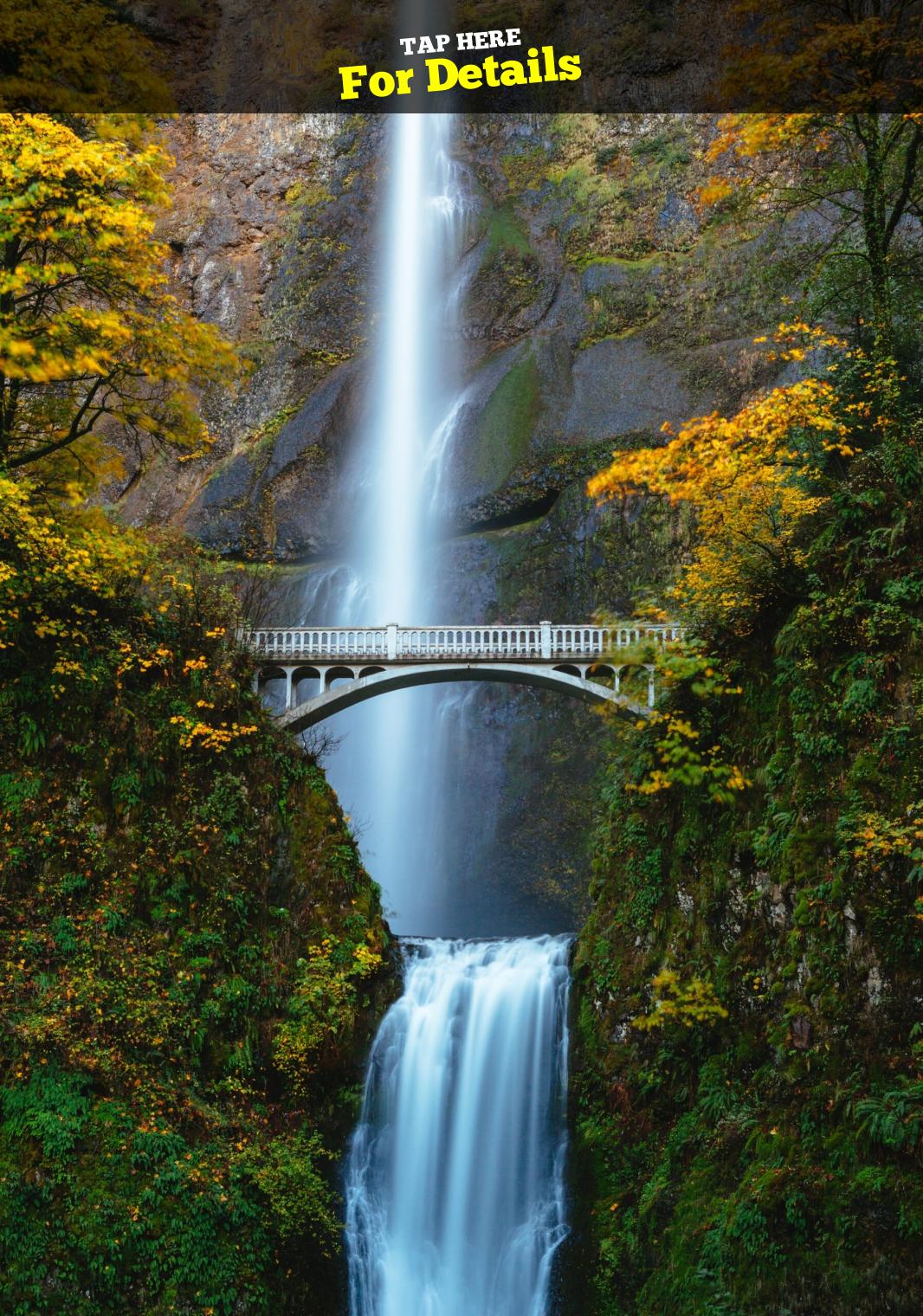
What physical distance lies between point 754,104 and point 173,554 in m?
13.0

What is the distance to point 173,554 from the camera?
2109 centimetres

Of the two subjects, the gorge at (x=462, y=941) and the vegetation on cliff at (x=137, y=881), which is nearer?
the gorge at (x=462, y=941)

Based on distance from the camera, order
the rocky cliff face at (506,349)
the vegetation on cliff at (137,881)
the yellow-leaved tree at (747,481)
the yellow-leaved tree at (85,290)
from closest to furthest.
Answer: the yellow-leaved tree at (747,481)
the vegetation on cliff at (137,881)
the yellow-leaved tree at (85,290)
the rocky cliff face at (506,349)

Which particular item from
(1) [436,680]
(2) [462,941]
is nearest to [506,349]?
(1) [436,680]

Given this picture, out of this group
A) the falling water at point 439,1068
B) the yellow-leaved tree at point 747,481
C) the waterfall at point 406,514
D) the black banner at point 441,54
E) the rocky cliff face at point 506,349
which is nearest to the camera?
the yellow-leaved tree at point 747,481

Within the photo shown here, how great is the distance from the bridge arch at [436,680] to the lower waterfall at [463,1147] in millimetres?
5761

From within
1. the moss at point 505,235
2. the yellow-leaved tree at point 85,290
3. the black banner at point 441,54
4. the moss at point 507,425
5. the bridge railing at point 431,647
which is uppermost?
the black banner at point 441,54

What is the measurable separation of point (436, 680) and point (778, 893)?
36.9ft

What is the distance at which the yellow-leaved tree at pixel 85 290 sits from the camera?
13.9 meters

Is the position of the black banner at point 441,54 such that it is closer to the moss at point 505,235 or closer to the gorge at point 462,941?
the moss at point 505,235

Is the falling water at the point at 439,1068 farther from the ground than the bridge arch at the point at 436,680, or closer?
closer

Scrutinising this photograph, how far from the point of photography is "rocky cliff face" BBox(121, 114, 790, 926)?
102 feet

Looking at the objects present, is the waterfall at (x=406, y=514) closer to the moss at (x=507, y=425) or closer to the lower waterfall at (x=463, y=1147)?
the moss at (x=507, y=425)

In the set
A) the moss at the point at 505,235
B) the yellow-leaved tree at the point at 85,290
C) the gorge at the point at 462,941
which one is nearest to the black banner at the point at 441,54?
the moss at the point at 505,235
